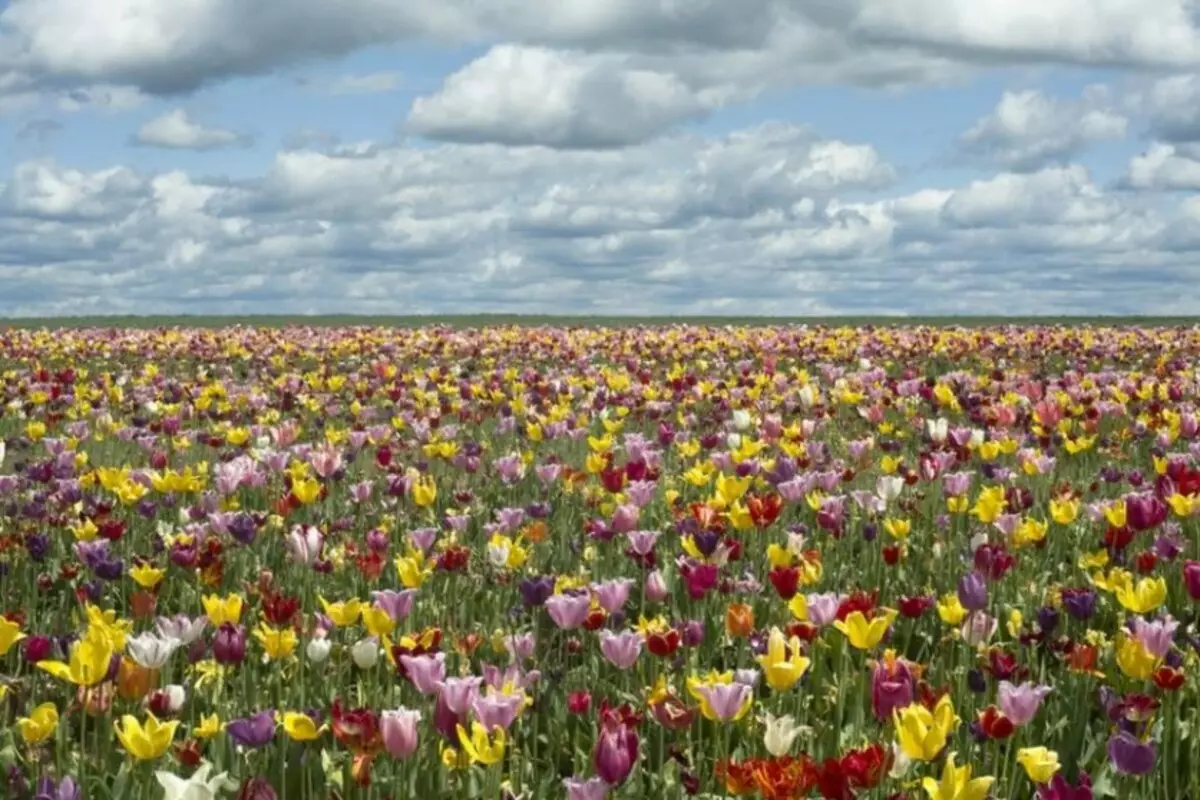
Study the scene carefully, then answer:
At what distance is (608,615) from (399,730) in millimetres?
1833

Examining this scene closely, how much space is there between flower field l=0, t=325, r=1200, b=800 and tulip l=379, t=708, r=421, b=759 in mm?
11

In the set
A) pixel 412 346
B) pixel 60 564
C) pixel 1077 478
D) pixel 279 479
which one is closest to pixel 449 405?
pixel 279 479

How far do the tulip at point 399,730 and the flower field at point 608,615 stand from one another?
11 mm

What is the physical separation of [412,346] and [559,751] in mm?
23671

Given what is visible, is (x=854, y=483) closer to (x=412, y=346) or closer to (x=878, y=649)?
(x=878, y=649)

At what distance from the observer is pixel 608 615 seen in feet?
18.1

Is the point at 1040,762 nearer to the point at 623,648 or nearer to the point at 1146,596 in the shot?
the point at 623,648

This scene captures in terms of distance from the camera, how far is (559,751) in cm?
516

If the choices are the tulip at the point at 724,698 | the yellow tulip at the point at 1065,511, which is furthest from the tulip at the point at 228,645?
the yellow tulip at the point at 1065,511

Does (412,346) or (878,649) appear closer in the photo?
(878,649)

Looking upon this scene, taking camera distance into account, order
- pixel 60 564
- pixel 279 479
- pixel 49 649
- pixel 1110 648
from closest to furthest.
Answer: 1. pixel 49 649
2. pixel 1110 648
3. pixel 60 564
4. pixel 279 479

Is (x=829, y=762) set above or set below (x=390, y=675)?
above

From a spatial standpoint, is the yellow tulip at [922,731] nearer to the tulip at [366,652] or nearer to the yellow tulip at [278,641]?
the tulip at [366,652]

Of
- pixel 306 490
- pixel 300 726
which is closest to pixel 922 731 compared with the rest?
pixel 300 726
